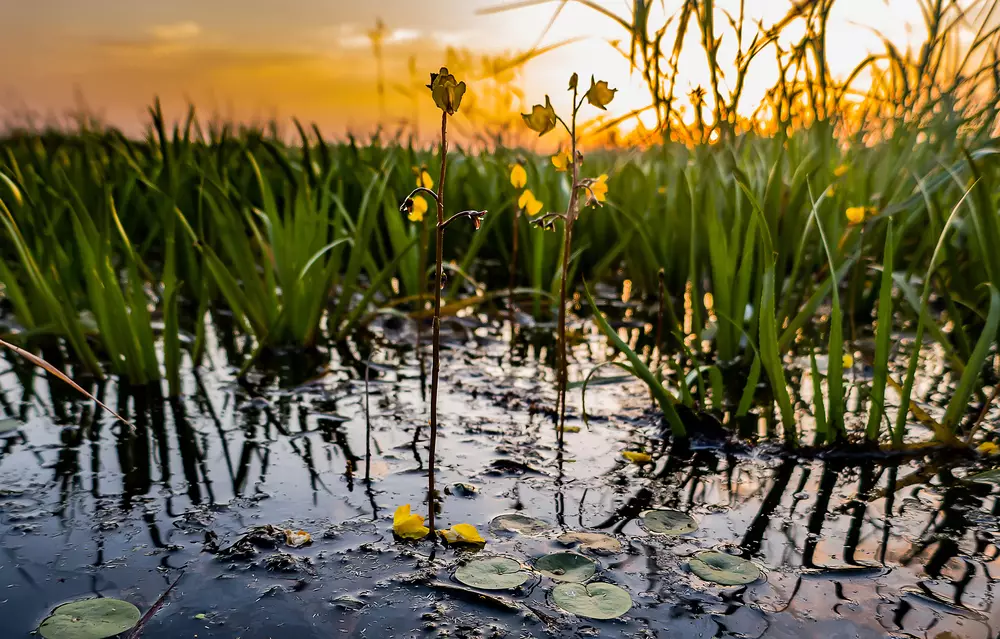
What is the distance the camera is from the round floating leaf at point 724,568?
104 cm

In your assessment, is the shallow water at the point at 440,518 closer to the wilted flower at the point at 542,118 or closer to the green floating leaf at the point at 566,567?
the green floating leaf at the point at 566,567

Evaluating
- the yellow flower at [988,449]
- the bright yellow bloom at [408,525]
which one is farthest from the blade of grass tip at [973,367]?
the bright yellow bloom at [408,525]

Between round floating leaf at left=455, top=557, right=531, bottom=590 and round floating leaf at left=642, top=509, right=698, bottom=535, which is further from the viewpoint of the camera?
round floating leaf at left=642, top=509, right=698, bottom=535

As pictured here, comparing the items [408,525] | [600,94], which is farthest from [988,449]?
[408,525]

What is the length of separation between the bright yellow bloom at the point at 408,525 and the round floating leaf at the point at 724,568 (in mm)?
421

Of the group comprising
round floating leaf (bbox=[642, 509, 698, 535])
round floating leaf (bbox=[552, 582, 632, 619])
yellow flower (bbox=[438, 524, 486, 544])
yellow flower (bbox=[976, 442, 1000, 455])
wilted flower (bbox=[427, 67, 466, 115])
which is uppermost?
wilted flower (bbox=[427, 67, 466, 115])

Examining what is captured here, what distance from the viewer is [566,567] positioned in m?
1.07

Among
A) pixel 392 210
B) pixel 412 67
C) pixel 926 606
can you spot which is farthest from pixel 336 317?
pixel 412 67

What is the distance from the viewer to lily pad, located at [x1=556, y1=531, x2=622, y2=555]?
1129 mm

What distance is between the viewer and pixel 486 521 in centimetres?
122

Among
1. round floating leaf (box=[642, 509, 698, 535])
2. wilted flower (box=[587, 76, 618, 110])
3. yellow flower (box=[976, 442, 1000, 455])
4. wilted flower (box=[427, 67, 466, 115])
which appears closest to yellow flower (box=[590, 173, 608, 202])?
wilted flower (box=[587, 76, 618, 110])

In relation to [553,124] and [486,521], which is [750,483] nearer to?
[486,521]

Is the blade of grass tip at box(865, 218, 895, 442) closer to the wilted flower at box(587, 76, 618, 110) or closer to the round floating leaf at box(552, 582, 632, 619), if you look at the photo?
the wilted flower at box(587, 76, 618, 110)

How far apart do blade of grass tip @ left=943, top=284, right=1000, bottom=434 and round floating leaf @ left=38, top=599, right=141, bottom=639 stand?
1536mm
